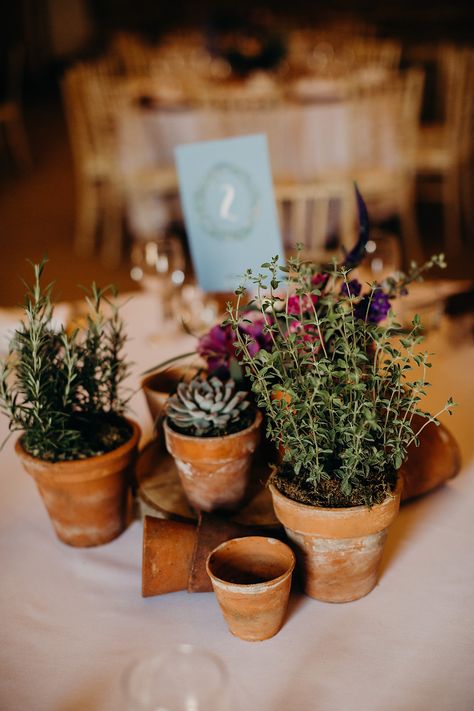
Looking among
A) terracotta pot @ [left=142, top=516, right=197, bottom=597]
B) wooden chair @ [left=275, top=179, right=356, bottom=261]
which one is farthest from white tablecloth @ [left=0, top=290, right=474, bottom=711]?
wooden chair @ [left=275, top=179, right=356, bottom=261]

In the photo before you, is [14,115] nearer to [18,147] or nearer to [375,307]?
[18,147]

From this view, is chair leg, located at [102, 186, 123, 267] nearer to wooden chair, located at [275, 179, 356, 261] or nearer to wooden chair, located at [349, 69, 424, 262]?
wooden chair, located at [275, 179, 356, 261]

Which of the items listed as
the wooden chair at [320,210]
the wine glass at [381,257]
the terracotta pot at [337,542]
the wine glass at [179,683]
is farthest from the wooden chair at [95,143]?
the wine glass at [179,683]

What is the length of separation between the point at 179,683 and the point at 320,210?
2613 mm

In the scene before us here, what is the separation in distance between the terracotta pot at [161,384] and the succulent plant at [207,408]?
116mm

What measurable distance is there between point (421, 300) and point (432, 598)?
2.60ft

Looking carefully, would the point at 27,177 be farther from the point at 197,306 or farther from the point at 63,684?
the point at 63,684

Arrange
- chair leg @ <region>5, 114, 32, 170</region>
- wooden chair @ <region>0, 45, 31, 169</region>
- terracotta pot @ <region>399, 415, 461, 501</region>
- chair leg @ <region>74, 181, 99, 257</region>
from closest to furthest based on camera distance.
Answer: terracotta pot @ <region>399, 415, 461, 501</region>
chair leg @ <region>74, 181, 99, 257</region>
wooden chair @ <region>0, 45, 31, 169</region>
chair leg @ <region>5, 114, 32, 170</region>

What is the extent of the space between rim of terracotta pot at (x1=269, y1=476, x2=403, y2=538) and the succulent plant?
0.13 m

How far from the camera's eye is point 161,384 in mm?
987

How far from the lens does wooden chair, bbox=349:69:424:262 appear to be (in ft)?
12.8

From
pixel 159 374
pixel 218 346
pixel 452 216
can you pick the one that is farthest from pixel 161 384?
pixel 452 216

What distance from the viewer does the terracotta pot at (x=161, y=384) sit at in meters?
0.95

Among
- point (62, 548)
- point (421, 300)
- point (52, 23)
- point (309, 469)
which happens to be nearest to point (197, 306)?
point (421, 300)
